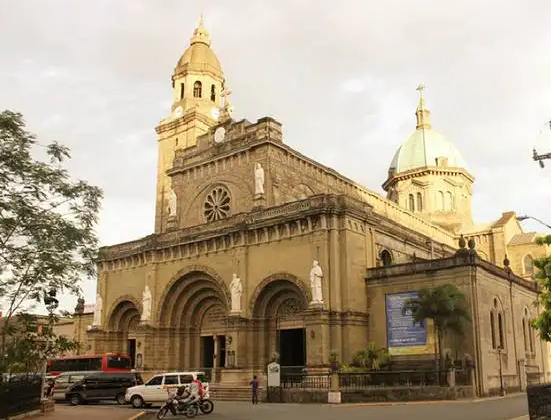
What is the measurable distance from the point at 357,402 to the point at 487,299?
10.7 meters

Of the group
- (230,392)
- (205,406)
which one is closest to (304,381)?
(230,392)

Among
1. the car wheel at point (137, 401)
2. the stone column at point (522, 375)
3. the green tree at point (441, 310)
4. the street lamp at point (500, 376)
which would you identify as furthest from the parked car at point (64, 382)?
the stone column at point (522, 375)

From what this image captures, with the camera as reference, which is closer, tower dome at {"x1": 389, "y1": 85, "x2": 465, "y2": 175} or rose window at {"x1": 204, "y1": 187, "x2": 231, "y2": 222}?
rose window at {"x1": 204, "y1": 187, "x2": 231, "y2": 222}

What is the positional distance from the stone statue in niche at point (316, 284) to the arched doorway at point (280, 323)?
275 cm

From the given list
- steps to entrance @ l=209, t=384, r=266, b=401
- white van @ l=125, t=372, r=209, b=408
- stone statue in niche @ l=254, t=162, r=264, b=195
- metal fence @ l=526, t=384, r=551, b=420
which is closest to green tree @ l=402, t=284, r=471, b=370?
steps to entrance @ l=209, t=384, r=266, b=401

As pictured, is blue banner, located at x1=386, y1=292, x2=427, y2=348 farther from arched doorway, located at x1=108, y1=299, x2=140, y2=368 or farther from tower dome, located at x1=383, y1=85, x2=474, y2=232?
tower dome, located at x1=383, y1=85, x2=474, y2=232

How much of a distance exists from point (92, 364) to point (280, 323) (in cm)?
1156

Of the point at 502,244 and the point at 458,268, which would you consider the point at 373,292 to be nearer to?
the point at 458,268

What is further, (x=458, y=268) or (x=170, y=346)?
(x=170, y=346)

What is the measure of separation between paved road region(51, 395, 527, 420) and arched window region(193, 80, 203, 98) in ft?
117

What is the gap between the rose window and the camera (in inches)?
1693

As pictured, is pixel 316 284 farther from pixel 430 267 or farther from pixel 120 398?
pixel 120 398

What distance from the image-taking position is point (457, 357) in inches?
1210

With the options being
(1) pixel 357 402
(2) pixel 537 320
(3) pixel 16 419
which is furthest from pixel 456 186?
(3) pixel 16 419
